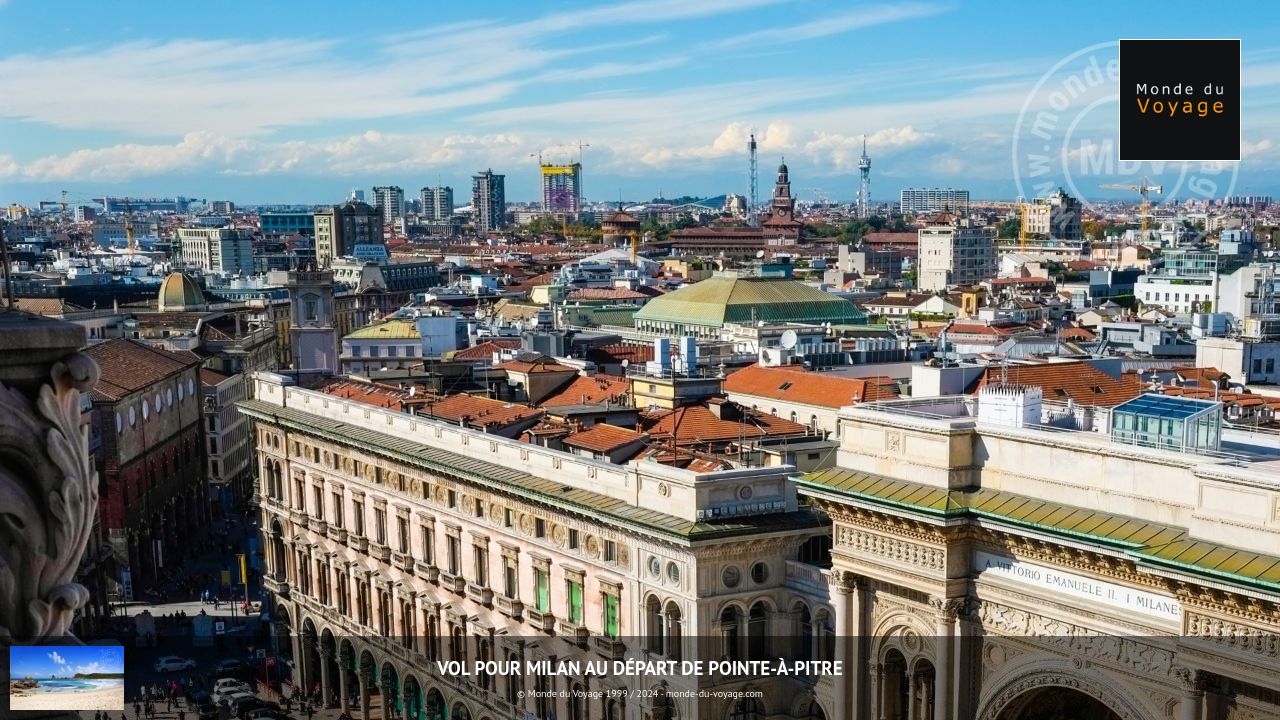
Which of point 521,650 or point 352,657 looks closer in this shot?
point 521,650

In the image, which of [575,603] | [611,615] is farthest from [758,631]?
[575,603]

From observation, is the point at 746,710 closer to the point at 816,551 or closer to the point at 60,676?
Answer: the point at 816,551

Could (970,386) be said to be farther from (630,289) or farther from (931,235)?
(931,235)

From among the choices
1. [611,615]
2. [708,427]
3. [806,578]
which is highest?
[708,427]

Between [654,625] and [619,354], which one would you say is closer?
[654,625]

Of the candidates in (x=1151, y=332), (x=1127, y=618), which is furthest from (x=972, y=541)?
(x=1151, y=332)

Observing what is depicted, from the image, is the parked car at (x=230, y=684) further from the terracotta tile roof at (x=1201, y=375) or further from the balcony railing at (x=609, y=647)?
the terracotta tile roof at (x=1201, y=375)
